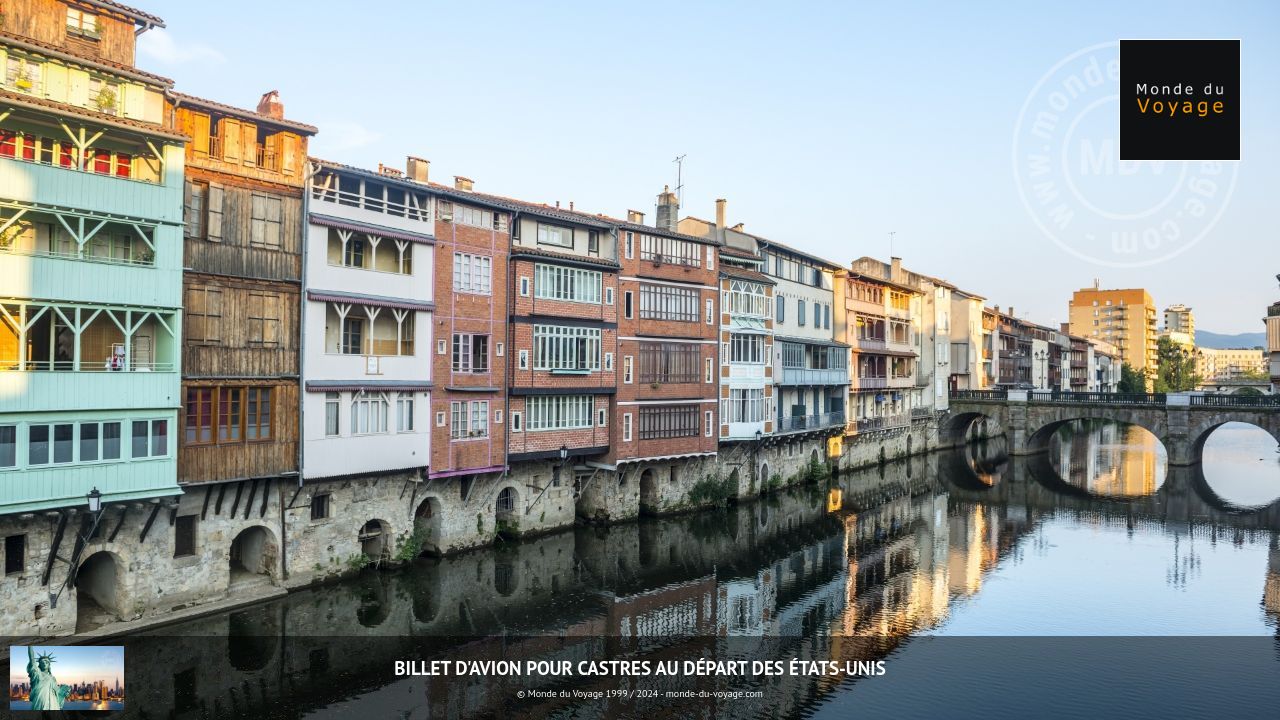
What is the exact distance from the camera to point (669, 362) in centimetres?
4872

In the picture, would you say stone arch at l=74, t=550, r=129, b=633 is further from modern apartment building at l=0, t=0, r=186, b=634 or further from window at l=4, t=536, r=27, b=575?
window at l=4, t=536, r=27, b=575

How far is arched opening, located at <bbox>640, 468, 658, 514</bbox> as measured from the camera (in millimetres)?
50375

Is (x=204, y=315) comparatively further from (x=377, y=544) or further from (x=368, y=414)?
(x=377, y=544)

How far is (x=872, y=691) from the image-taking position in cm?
2645

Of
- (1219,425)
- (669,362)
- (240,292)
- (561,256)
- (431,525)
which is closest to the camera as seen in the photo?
(240,292)

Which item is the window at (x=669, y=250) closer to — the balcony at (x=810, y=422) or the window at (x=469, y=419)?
the window at (x=469, y=419)

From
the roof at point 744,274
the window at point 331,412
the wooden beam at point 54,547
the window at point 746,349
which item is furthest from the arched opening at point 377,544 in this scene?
the roof at point 744,274

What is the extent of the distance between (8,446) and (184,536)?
22.9ft

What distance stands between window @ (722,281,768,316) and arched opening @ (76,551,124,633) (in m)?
36.9

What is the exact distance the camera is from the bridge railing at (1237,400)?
72.2 m

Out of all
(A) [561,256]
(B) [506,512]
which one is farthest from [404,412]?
(A) [561,256]


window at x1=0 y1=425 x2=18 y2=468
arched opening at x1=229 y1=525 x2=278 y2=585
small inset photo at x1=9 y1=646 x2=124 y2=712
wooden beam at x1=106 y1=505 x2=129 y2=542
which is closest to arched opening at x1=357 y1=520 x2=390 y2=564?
arched opening at x1=229 y1=525 x2=278 y2=585

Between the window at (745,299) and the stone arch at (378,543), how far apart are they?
2689 centimetres

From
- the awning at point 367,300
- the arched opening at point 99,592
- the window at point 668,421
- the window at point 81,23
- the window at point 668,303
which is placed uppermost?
the window at point 81,23
